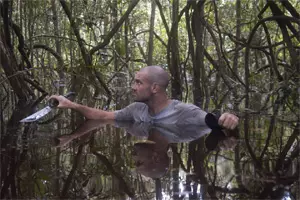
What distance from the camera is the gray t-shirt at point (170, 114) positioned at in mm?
3029

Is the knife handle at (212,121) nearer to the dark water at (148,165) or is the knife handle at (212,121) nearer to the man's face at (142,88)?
the dark water at (148,165)

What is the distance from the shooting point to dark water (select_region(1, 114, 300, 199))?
1360mm

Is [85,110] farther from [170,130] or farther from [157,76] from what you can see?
[170,130]

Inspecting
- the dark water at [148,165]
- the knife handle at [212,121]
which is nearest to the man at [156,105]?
the knife handle at [212,121]

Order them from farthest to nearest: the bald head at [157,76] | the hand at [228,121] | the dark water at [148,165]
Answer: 1. the bald head at [157,76]
2. the hand at [228,121]
3. the dark water at [148,165]

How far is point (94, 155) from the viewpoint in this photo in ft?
6.48

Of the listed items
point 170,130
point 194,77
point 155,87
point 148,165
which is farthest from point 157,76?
point 194,77

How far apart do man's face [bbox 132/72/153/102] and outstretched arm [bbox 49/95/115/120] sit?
1.13 ft

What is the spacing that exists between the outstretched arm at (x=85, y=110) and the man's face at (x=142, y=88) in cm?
34

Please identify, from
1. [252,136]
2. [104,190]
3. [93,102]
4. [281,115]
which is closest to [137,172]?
[104,190]

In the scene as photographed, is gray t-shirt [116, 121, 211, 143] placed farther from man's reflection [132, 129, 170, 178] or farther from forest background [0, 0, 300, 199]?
forest background [0, 0, 300, 199]

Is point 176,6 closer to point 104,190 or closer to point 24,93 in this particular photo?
point 24,93

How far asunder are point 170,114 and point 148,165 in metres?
1.41

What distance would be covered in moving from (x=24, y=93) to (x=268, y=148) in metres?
3.11
